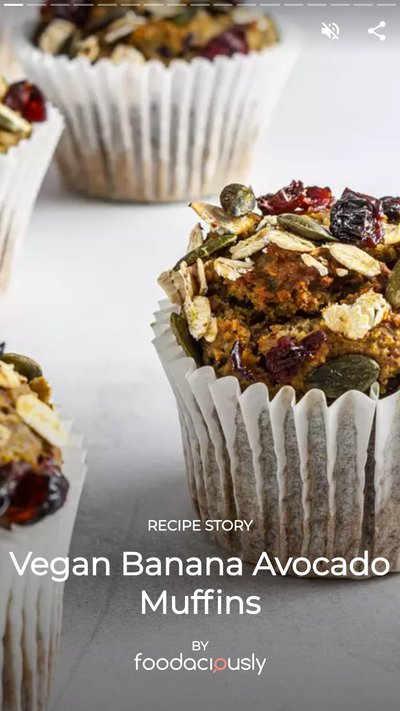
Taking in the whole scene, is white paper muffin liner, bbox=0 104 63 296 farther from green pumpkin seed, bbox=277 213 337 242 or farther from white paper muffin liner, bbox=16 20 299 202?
green pumpkin seed, bbox=277 213 337 242

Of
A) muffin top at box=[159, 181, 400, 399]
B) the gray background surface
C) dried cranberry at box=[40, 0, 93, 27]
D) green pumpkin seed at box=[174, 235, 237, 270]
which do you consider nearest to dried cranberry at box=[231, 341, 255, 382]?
muffin top at box=[159, 181, 400, 399]

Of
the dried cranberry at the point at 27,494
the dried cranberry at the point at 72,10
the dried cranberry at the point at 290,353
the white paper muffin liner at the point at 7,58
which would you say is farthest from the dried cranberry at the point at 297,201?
the white paper muffin liner at the point at 7,58

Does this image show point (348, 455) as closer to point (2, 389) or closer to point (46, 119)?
point (2, 389)

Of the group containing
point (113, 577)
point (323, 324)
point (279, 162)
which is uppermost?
point (323, 324)

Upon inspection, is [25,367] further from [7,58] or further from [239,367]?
[7,58]

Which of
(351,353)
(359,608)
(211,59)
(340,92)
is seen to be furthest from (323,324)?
(340,92)

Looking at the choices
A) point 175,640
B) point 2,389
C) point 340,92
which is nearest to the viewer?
point 2,389

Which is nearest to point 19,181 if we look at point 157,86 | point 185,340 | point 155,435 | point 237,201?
point 157,86
